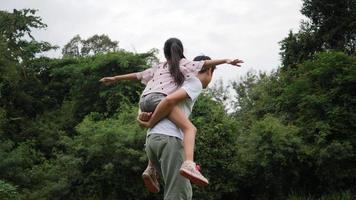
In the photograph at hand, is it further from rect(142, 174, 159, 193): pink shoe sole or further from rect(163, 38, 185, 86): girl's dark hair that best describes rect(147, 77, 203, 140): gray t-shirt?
rect(142, 174, 159, 193): pink shoe sole

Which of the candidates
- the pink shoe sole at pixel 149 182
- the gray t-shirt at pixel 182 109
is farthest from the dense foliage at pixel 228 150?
the gray t-shirt at pixel 182 109

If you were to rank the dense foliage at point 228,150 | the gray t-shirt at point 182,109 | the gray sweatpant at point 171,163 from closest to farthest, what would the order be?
the gray sweatpant at point 171,163, the gray t-shirt at point 182,109, the dense foliage at point 228,150

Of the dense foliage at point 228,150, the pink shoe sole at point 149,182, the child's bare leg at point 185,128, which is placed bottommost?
the dense foliage at point 228,150

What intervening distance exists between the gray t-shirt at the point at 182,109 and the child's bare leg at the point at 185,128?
32mm

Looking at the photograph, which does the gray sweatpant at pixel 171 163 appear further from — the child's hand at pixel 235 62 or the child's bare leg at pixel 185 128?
the child's hand at pixel 235 62

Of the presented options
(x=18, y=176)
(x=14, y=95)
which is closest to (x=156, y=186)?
(x=18, y=176)

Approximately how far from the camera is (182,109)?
11.2 ft

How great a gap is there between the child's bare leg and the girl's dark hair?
205 mm

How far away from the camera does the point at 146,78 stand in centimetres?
377

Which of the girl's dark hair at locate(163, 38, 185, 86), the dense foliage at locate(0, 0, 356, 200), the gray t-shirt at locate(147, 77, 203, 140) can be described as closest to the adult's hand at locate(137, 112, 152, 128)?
the gray t-shirt at locate(147, 77, 203, 140)

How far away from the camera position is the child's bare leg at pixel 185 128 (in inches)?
130

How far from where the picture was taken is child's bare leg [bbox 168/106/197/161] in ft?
10.8

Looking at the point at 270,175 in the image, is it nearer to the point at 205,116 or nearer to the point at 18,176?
the point at 205,116

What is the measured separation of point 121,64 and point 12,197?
25.4ft
